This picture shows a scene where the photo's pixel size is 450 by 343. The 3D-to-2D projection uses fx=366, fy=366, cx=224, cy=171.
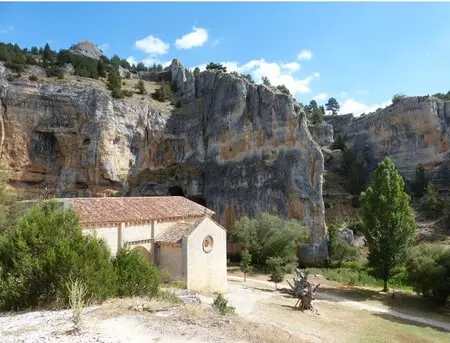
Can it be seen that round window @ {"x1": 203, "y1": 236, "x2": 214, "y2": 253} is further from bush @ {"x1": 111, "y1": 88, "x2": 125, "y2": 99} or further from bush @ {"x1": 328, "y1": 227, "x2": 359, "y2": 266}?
bush @ {"x1": 111, "y1": 88, "x2": 125, "y2": 99}

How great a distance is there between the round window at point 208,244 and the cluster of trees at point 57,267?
8929 millimetres

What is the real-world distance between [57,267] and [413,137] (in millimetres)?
59435

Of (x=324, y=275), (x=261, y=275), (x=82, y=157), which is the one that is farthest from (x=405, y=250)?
(x=82, y=157)

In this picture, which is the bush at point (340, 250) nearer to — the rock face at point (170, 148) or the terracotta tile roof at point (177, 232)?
the rock face at point (170, 148)

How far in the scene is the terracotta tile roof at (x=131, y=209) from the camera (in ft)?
69.2

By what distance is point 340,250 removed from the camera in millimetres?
38469

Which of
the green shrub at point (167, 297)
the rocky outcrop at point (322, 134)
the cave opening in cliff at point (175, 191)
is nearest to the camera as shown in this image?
the green shrub at point (167, 297)

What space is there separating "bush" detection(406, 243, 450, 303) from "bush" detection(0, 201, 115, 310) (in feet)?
68.8

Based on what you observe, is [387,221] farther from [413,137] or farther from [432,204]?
[413,137]

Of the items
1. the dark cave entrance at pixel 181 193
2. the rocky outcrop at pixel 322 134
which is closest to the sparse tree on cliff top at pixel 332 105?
the rocky outcrop at pixel 322 134

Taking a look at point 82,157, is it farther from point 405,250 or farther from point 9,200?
point 405,250

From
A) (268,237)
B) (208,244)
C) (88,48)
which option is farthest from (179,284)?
(88,48)

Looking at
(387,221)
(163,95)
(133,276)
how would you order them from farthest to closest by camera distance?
1. (163,95)
2. (387,221)
3. (133,276)

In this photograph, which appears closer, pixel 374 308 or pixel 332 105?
pixel 374 308
